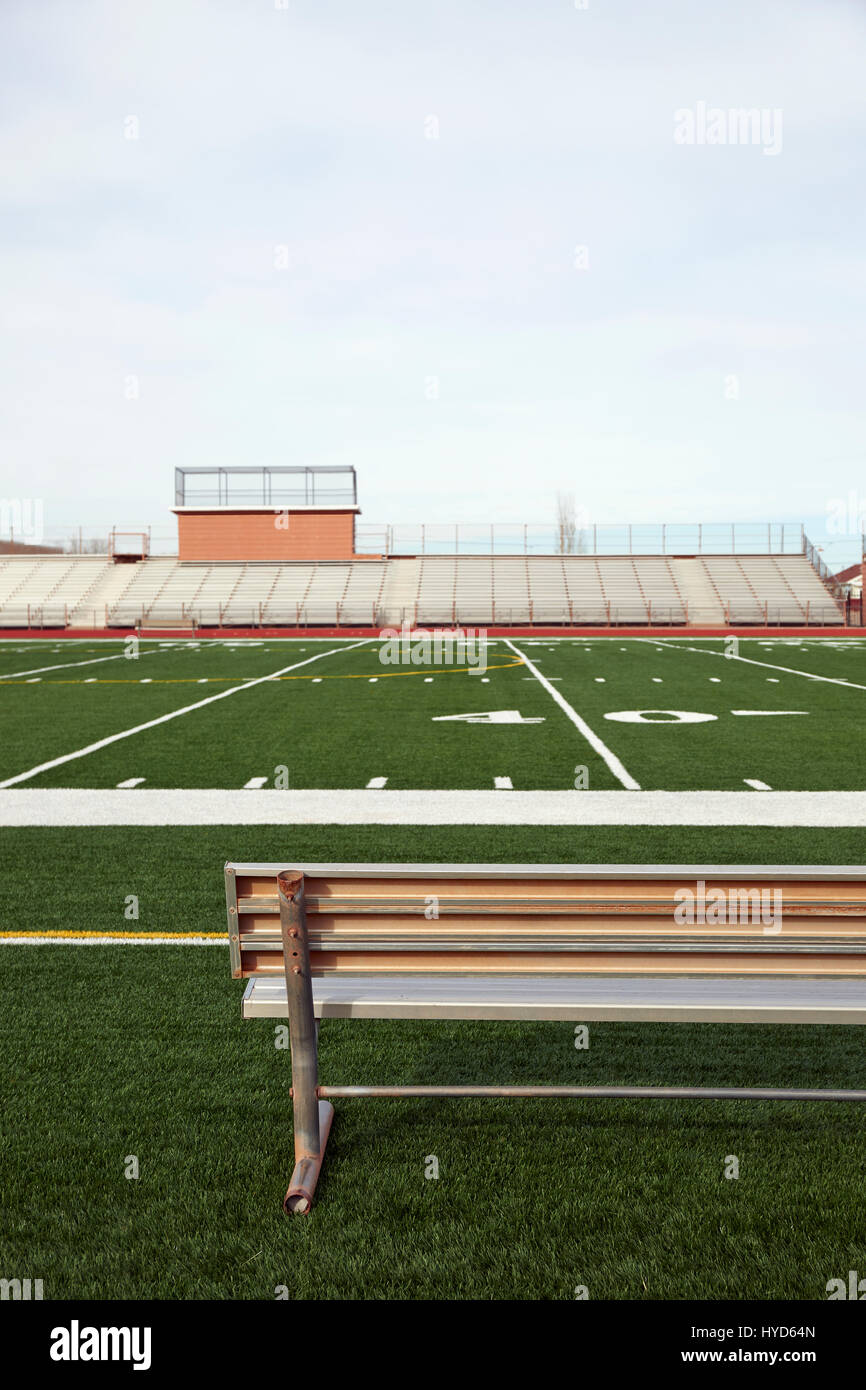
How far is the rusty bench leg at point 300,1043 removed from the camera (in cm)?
301

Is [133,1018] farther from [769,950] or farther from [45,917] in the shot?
[769,950]

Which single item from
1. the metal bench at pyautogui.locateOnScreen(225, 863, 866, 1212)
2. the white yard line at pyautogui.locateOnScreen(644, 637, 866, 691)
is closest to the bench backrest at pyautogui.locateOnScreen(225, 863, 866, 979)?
the metal bench at pyautogui.locateOnScreen(225, 863, 866, 1212)

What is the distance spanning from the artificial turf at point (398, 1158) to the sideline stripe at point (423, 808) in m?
3.37

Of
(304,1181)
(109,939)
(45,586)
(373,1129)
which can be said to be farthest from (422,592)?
(304,1181)

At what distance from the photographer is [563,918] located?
3.06m

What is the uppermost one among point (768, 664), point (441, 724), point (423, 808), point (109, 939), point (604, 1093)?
point (604, 1093)

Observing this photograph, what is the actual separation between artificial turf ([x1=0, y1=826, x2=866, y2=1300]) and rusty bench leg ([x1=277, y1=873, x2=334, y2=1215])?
3.0 inches

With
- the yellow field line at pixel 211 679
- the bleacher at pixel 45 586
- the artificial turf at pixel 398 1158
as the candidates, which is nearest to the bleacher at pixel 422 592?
the bleacher at pixel 45 586

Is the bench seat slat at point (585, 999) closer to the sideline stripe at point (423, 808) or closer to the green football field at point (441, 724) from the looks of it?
the sideline stripe at point (423, 808)

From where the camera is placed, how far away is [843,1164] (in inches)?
128

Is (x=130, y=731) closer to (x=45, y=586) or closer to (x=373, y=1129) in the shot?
(x=373, y=1129)

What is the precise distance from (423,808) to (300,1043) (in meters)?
5.68
